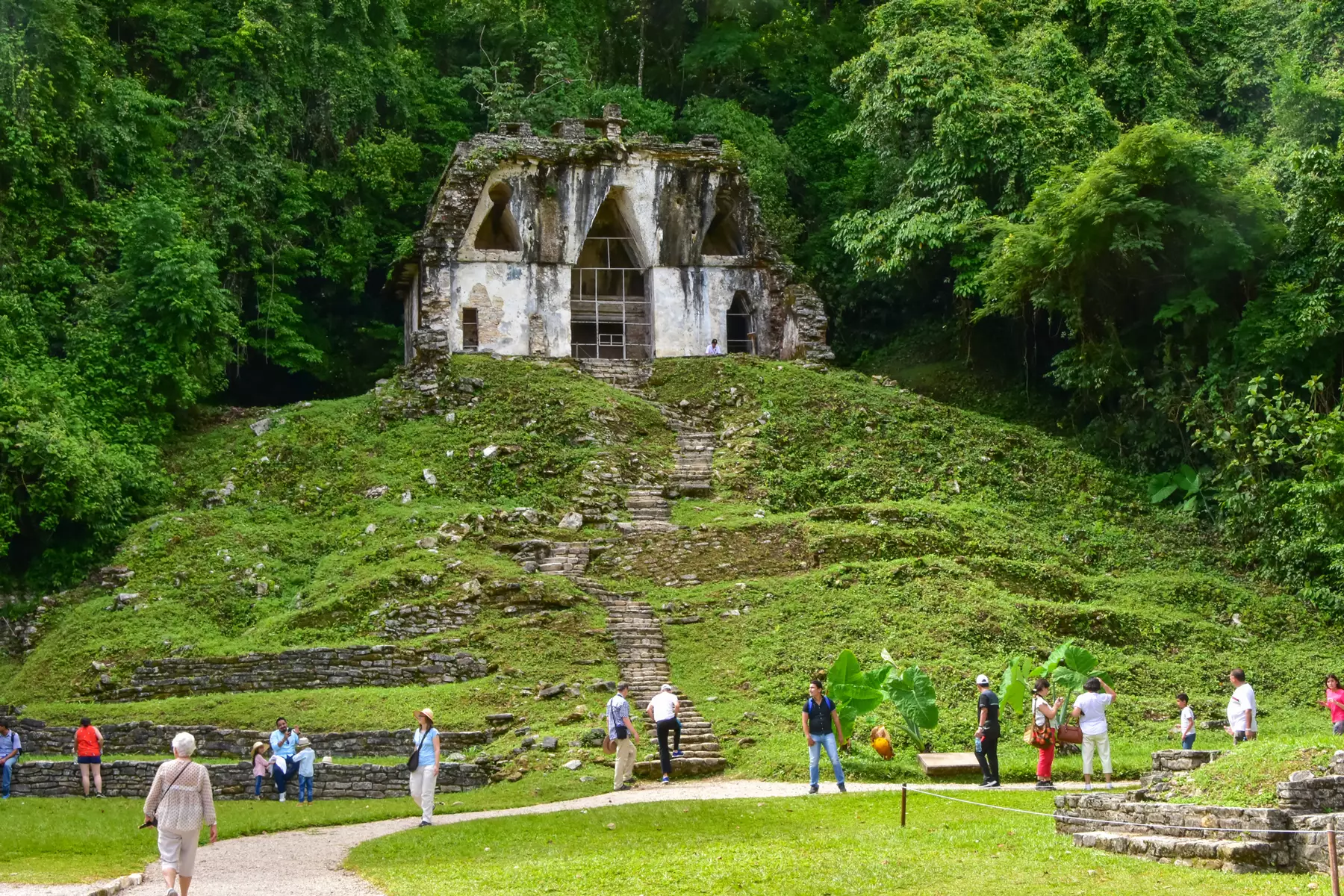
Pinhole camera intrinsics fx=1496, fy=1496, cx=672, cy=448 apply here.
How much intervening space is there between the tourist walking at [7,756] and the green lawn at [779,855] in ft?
24.1

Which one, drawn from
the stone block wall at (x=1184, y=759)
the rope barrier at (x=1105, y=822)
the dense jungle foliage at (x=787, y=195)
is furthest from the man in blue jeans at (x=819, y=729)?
the dense jungle foliage at (x=787, y=195)

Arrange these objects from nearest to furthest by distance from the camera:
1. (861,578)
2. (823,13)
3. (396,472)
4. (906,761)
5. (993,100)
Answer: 1. (906,761)
2. (861,578)
3. (396,472)
4. (993,100)
5. (823,13)

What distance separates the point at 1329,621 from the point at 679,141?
26.5m

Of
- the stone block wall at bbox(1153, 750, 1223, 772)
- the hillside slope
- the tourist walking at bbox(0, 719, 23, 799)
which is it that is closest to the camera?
the stone block wall at bbox(1153, 750, 1223, 772)

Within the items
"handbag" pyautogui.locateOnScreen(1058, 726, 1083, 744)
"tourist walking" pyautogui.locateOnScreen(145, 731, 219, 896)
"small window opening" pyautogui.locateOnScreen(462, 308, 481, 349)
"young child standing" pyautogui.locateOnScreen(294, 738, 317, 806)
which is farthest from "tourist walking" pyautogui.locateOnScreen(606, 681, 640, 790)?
"small window opening" pyautogui.locateOnScreen(462, 308, 481, 349)

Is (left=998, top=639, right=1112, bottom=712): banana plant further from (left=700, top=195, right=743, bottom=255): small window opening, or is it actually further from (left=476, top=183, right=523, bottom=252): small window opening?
(left=476, top=183, right=523, bottom=252): small window opening

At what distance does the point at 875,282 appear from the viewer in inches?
1710

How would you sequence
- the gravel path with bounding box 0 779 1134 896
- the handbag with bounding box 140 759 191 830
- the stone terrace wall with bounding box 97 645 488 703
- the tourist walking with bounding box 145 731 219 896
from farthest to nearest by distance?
the stone terrace wall with bounding box 97 645 488 703 → the gravel path with bounding box 0 779 1134 896 → the handbag with bounding box 140 759 191 830 → the tourist walking with bounding box 145 731 219 896

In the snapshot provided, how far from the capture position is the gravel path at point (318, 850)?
492 inches

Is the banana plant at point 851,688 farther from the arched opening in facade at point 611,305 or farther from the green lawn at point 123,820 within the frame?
the arched opening in facade at point 611,305

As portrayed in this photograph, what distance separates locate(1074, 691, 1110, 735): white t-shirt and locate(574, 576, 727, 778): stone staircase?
4798mm

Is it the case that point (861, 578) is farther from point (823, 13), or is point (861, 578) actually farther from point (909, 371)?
point (823, 13)

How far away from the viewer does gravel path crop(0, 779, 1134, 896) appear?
41.0ft

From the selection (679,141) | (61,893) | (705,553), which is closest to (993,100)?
(679,141)
